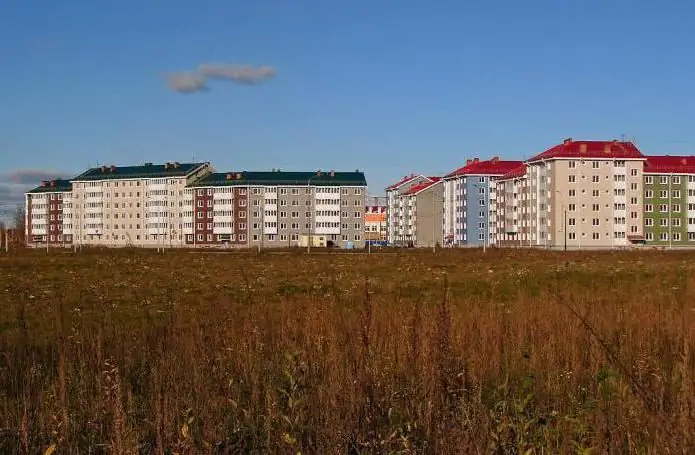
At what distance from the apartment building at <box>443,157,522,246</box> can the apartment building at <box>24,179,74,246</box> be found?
82.8 meters

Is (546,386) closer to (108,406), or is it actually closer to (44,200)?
(108,406)

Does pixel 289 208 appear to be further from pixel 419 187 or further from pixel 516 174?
pixel 419 187

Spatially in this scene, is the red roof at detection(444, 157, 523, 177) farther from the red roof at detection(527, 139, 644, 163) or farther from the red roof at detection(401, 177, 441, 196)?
the red roof at detection(527, 139, 644, 163)

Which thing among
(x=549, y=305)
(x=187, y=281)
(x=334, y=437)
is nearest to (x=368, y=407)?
(x=334, y=437)

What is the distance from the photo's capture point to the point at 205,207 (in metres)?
139

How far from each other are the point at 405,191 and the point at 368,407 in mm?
172236

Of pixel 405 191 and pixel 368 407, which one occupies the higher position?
pixel 405 191

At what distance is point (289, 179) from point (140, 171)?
3640cm

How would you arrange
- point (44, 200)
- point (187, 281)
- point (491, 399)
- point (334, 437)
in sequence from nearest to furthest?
point (334, 437)
point (491, 399)
point (187, 281)
point (44, 200)

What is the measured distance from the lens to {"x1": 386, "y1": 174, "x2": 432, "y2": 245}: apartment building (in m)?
177

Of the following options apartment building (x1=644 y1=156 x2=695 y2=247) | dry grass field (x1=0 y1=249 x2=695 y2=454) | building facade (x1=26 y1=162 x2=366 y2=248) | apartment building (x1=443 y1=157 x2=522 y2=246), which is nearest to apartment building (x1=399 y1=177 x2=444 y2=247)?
apartment building (x1=443 y1=157 x2=522 y2=246)

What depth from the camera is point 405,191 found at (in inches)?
6964

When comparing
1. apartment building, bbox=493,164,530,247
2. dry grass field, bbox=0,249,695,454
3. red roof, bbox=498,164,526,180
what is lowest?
dry grass field, bbox=0,249,695,454

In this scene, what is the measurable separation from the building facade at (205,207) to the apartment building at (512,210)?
81.0 ft
